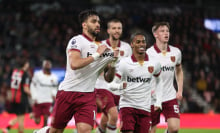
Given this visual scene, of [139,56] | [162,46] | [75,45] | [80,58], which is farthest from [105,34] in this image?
[80,58]

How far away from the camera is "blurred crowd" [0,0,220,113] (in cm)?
2309

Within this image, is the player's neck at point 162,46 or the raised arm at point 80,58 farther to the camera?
the player's neck at point 162,46

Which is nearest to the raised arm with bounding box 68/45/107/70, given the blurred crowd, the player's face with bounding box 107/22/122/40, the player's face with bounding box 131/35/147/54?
the player's face with bounding box 131/35/147/54

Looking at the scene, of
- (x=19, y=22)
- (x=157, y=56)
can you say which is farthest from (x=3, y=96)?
(x=157, y=56)

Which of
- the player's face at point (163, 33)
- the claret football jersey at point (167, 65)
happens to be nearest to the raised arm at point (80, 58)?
the claret football jersey at point (167, 65)

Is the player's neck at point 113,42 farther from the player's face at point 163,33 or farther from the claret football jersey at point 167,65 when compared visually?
the player's face at point 163,33

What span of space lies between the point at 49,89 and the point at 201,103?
11.3 meters

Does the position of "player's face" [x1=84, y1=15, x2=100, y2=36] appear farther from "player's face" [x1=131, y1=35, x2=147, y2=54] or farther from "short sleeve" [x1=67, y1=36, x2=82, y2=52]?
"player's face" [x1=131, y1=35, x2=147, y2=54]

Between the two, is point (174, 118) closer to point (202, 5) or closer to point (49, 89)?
point (49, 89)

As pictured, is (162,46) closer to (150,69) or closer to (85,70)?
(150,69)

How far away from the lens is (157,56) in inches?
359

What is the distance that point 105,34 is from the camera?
84.2 feet

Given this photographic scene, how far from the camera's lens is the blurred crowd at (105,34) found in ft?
75.8

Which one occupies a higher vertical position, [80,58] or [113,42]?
[113,42]
